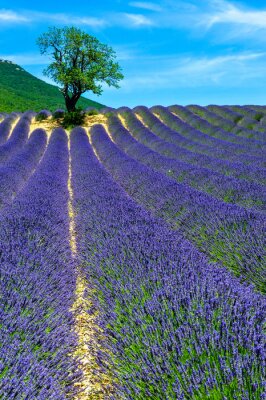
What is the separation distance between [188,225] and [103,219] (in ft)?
3.37

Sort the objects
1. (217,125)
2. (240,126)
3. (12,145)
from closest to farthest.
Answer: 1. (12,145)
2. (240,126)
3. (217,125)

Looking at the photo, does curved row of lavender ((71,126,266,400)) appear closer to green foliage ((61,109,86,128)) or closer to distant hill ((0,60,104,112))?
green foliage ((61,109,86,128))

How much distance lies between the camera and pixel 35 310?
7.18 feet

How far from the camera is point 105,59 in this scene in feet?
66.6

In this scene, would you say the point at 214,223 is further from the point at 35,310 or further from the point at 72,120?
the point at 72,120

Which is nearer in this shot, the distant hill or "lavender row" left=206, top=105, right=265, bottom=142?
"lavender row" left=206, top=105, right=265, bottom=142

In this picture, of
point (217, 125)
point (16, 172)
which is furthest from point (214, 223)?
point (217, 125)

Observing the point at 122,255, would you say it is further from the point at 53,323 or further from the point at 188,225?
the point at 188,225

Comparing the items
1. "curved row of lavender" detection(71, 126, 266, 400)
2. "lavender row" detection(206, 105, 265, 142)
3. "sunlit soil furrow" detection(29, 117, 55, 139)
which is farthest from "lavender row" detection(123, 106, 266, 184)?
"curved row of lavender" detection(71, 126, 266, 400)

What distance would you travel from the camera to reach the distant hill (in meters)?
35.0

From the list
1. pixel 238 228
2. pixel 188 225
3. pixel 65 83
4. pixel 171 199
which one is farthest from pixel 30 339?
pixel 65 83

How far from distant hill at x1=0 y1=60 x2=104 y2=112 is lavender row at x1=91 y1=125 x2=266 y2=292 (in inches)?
1073

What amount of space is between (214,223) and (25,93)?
43.9 meters

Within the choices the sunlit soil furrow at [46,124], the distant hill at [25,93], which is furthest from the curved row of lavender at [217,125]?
the distant hill at [25,93]
